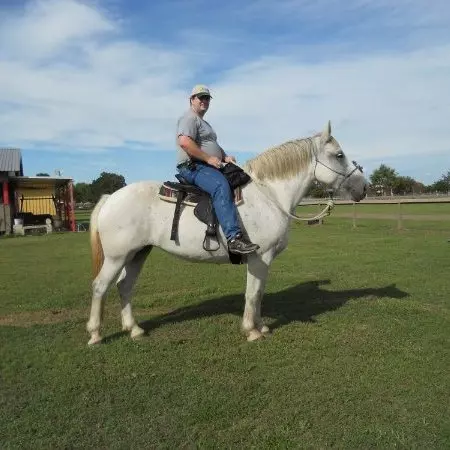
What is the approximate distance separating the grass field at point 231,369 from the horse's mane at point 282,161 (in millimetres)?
1976

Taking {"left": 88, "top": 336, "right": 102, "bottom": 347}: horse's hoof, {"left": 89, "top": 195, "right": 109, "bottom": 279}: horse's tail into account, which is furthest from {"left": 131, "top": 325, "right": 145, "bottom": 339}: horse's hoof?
{"left": 89, "top": 195, "right": 109, "bottom": 279}: horse's tail

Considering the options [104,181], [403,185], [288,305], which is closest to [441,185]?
[403,185]

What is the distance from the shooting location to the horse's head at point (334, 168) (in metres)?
Result: 5.72

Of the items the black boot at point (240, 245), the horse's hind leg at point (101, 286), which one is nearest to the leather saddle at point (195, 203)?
the black boot at point (240, 245)

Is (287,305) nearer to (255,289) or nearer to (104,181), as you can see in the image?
(255,289)

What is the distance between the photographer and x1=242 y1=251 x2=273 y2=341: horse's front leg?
5.34 metres

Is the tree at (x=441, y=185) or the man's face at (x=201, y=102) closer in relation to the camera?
the man's face at (x=201, y=102)

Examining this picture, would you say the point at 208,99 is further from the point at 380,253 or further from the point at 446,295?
the point at 380,253

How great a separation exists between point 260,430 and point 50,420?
1.63m

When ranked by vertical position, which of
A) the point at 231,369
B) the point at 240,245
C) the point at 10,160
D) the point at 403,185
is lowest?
the point at 231,369

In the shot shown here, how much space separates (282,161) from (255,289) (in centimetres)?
162

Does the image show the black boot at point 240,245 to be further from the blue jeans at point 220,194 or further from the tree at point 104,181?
the tree at point 104,181

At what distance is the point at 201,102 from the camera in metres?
5.32

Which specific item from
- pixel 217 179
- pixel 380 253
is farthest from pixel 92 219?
pixel 380 253
